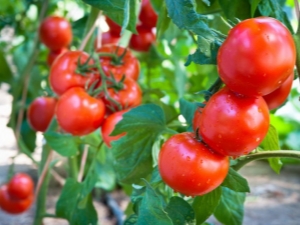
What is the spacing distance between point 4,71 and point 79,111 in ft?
1.85

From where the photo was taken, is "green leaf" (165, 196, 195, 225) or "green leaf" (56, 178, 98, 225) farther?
"green leaf" (56, 178, 98, 225)

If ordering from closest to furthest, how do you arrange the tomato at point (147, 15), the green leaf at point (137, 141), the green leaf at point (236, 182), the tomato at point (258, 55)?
the tomato at point (258, 55) < the green leaf at point (236, 182) < the green leaf at point (137, 141) < the tomato at point (147, 15)

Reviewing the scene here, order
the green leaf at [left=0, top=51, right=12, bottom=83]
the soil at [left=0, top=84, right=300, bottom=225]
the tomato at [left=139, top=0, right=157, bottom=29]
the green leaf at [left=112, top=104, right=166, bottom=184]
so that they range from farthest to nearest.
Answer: the soil at [left=0, top=84, right=300, bottom=225] → the green leaf at [left=0, top=51, right=12, bottom=83] → the tomato at [left=139, top=0, right=157, bottom=29] → the green leaf at [left=112, top=104, right=166, bottom=184]

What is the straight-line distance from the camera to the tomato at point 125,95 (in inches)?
29.7

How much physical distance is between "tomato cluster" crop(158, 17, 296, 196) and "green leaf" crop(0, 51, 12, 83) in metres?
0.79

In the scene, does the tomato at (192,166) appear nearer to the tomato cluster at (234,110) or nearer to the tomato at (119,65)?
the tomato cluster at (234,110)

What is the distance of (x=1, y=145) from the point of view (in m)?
2.13

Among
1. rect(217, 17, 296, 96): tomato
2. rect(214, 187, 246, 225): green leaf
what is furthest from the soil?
rect(217, 17, 296, 96): tomato

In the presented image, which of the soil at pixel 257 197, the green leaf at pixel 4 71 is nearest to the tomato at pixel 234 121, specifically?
the green leaf at pixel 4 71

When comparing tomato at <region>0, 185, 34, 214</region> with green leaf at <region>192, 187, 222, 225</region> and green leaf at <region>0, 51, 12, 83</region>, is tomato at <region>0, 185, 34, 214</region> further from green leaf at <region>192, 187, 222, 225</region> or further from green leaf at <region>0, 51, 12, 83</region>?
green leaf at <region>192, 187, 222, 225</region>

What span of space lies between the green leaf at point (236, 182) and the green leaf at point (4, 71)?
80 centimetres

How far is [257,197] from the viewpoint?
1.80 meters

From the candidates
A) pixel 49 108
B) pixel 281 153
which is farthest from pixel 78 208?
pixel 281 153

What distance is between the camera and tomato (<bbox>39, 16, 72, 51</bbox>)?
→ 110 centimetres
